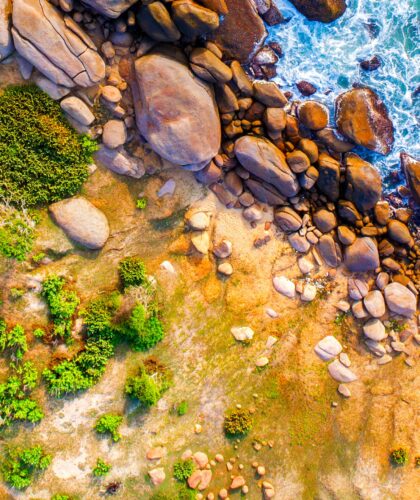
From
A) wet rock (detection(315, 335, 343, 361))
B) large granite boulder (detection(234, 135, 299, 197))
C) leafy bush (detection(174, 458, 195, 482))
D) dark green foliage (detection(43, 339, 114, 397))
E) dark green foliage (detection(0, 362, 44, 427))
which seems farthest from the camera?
wet rock (detection(315, 335, 343, 361))

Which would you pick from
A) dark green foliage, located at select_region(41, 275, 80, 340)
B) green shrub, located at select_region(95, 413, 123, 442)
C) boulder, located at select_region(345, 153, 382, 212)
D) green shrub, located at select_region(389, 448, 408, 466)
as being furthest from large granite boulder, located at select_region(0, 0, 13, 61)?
green shrub, located at select_region(389, 448, 408, 466)

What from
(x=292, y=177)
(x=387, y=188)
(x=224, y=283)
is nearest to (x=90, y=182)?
(x=224, y=283)

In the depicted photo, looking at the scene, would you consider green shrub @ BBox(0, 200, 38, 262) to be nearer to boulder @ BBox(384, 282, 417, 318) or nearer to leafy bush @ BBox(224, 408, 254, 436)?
leafy bush @ BBox(224, 408, 254, 436)

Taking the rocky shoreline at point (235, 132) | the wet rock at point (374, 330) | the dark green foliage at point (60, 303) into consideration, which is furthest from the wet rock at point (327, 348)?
the dark green foliage at point (60, 303)

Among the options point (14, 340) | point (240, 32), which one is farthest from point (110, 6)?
point (14, 340)

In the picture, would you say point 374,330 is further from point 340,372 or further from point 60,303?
point 60,303

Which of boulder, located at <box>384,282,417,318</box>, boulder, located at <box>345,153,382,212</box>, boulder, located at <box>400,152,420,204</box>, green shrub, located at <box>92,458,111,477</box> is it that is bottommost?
green shrub, located at <box>92,458,111,477</box>
